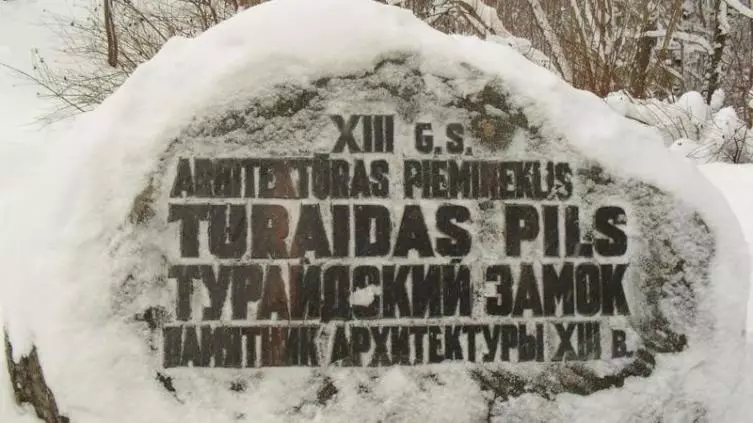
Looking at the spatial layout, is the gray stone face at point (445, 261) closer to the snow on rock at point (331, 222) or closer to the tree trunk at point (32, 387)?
the snow on rock at point (331, 222)

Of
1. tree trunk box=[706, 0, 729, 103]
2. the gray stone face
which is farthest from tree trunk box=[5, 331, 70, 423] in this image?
tree trunk box=[706, 0, 729, 103]

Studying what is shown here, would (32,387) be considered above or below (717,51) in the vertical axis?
below

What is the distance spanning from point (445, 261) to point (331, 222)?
38cm

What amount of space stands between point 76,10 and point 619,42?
1072 cm

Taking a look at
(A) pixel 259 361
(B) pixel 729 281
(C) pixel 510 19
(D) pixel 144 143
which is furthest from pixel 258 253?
→ (C) pixel 510 19

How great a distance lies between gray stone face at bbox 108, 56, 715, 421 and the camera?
2078 mm

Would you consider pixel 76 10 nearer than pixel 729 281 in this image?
No

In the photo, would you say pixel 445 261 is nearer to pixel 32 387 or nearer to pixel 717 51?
pixel 32 387

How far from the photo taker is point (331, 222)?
7.02 ft

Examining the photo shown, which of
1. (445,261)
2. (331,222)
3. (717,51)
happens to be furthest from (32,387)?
(717,51)

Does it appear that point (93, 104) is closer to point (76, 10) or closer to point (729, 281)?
point (76, 10)

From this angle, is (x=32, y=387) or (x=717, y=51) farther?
(x=717, y=51)

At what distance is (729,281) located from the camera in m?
2.24

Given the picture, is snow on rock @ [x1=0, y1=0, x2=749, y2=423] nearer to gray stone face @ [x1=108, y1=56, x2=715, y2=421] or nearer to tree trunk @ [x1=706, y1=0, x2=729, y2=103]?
gray stone face @ [x1=108, y1=56, x2=715, y2=421]
